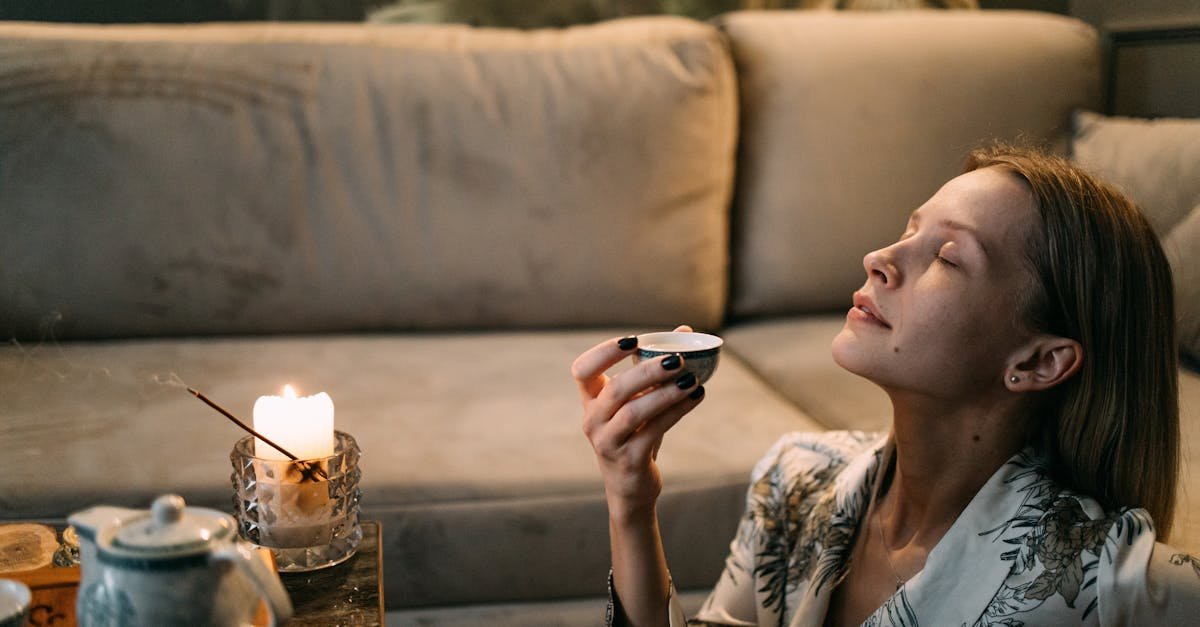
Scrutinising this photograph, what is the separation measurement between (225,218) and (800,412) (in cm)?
111

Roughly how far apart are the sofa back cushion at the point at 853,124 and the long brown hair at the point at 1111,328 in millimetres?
1111

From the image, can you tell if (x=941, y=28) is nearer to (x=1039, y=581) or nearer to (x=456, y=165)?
(x=456, y=165)

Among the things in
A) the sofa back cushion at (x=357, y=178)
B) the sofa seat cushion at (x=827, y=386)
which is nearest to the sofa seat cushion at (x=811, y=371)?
the sofa seat cushion at (x=827, y=386)

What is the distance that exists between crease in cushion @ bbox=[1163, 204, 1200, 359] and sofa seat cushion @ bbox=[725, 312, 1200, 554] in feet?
0.19

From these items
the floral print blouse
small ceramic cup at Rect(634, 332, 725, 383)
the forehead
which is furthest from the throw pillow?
small ceramic cup at Rect(634, 332, 725, 383)

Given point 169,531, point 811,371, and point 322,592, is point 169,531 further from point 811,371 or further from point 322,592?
point 811,371

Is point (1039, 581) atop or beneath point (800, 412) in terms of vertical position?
atop

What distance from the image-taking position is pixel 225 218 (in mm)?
1965

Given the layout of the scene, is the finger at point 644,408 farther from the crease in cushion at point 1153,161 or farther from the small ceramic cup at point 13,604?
the crease in cushion at point 1153,161

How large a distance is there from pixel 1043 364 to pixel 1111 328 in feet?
0.23

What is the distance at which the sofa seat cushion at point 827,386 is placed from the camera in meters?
1.35

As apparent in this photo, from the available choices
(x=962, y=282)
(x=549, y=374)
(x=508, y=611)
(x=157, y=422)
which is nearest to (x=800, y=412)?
(x=549, y=374)

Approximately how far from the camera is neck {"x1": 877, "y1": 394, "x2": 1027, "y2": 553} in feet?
3.57

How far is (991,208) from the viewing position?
1058 millimetres
